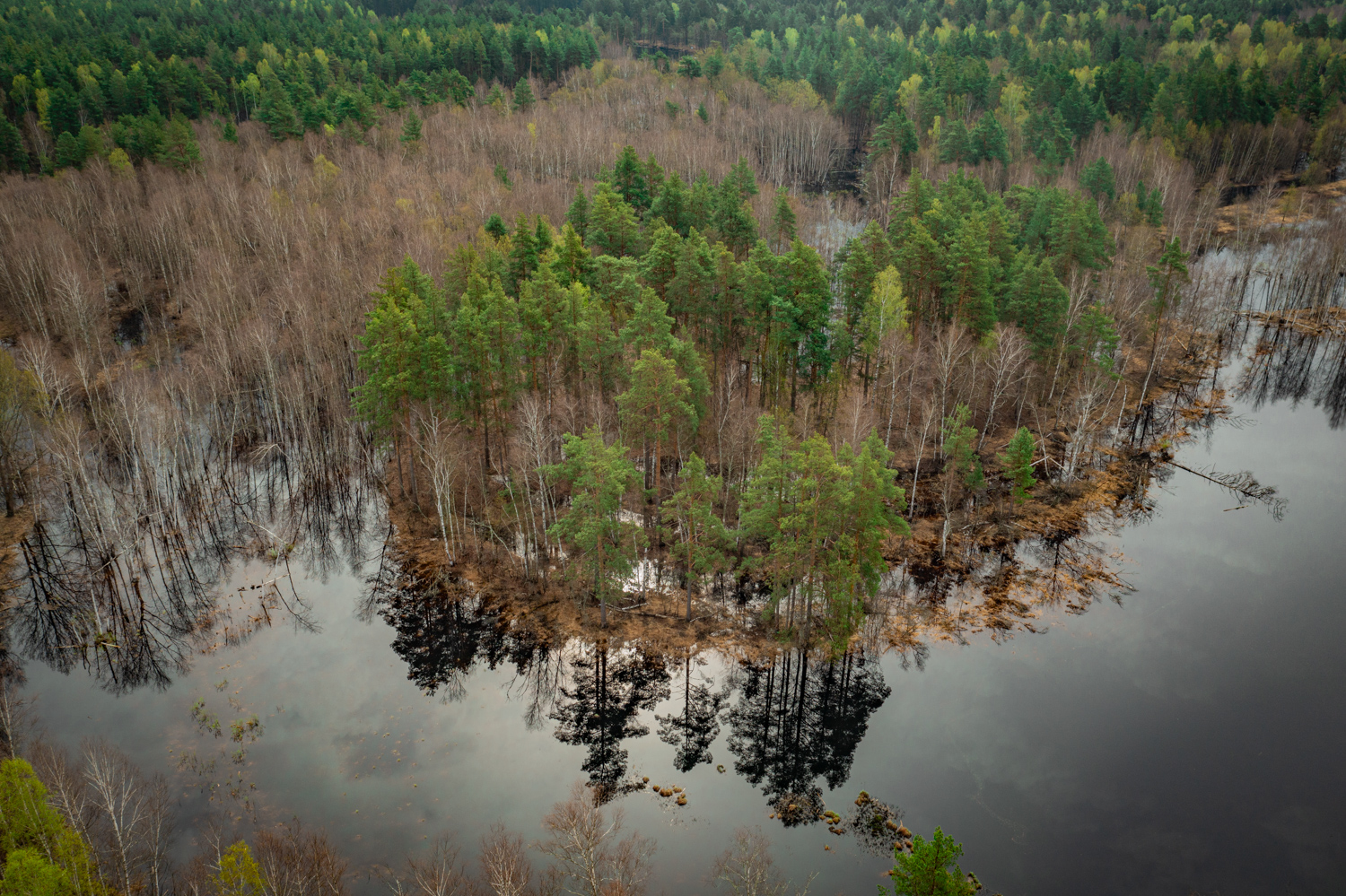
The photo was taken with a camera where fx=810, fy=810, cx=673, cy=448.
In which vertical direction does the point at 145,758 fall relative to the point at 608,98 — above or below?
below

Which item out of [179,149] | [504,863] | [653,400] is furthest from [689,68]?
[504,863]

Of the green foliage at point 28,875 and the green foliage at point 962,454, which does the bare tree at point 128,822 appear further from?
the green foliage at point 962,454

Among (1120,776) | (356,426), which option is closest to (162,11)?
(356,426)

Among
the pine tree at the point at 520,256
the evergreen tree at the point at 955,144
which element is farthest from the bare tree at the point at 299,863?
the evergreen tree at the point at 955,144

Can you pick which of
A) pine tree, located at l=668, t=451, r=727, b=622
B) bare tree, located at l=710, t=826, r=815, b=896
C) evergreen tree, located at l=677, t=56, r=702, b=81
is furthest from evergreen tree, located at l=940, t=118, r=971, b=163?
bare tree, located at l=710, t=826, r=815, b=896

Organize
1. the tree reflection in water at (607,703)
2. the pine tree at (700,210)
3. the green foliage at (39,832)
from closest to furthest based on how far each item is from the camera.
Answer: the green foliage at (39,832) < the tree reflection in water at (607,703) < the pine tree at (700,210)

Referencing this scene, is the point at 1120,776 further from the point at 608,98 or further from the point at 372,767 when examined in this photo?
the point at 608,98

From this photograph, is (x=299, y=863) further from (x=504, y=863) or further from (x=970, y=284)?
(x=970, y=284)
